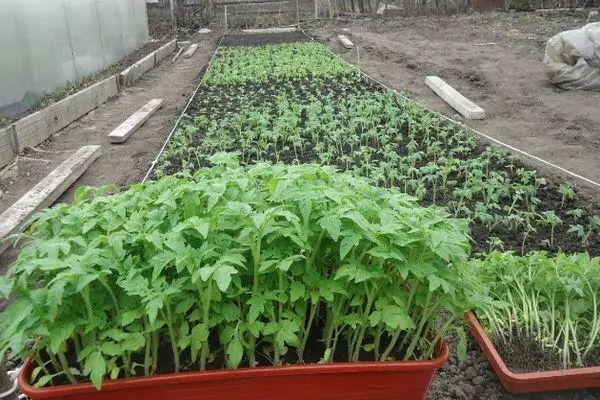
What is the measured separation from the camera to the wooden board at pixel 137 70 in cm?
988

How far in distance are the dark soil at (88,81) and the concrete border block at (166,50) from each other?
0.30 metres

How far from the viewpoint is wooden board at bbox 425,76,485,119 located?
7070 mm

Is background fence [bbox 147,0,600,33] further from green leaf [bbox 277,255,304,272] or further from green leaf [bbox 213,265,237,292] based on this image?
green leaf [bbox 213,265,237,292]

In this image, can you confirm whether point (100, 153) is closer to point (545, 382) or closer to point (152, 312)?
point (152, 312)

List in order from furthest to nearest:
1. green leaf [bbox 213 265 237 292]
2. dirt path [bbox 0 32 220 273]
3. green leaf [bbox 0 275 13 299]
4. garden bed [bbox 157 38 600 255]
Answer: dirt path [bbox 0 32 220 273]
garden bed [bbox 157 38 600 255]
green leaf [bbox 0 275 13 299]
green leaf [bbox 213 265 237 292]

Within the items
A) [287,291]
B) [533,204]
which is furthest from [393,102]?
[287,291]

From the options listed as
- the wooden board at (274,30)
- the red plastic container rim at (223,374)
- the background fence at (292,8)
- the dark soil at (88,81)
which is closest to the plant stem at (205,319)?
the red plastic container rim at (223,374)

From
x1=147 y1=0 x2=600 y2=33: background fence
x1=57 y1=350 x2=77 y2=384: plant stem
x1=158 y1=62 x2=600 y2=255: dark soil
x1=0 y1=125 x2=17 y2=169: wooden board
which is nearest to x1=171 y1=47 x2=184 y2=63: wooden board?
x1=147 y1=0 x2=600 y2=33: background fence

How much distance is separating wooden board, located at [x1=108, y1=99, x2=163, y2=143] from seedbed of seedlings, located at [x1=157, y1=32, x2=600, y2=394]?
2.30ft

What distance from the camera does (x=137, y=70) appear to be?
1060 cm

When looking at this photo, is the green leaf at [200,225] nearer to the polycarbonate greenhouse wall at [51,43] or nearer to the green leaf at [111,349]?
the green leaf at [111,349]

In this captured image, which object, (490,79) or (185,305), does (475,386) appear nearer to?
(185,305)

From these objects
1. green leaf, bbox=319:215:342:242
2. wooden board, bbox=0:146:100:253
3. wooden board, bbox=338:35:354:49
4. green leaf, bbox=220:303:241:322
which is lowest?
wooden board, bbox=0:146:100:253

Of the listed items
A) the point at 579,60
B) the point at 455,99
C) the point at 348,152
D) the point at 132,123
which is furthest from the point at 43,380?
the point at 579,60
